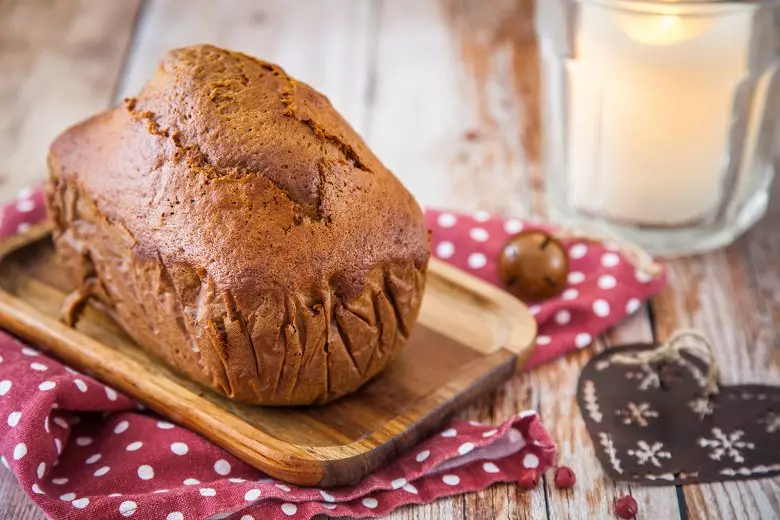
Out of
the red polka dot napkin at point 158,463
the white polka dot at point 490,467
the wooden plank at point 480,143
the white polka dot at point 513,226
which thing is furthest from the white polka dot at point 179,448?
the white polka dot at point 513,226

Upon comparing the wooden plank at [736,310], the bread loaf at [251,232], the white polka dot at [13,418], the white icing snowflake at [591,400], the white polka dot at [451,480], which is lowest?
the wooden plank at [736,310]

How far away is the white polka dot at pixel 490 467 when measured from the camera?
168 cm

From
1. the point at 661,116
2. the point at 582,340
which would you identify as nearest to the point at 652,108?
the point at 661,116

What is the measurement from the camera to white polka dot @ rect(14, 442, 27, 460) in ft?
5.24

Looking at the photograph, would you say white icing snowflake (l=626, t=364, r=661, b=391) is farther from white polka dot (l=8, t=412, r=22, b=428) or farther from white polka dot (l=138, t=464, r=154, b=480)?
white polka dot (l=8, t=412, r=22, b=428)

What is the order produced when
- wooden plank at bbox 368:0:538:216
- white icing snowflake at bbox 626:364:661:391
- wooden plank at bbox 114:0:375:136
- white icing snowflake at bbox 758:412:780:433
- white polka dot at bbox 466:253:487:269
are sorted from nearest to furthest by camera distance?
1. white icing snowflake at bbox 758:412:780:433
2. white icing snowflake at bbox 626:364:661:391
3. white polka dot at bbox 466:253:487:269
4. wooden plank at bbox 368:0:538:216
5. wooden plank at bbox 114:0:375:136

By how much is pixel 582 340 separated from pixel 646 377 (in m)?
0.15

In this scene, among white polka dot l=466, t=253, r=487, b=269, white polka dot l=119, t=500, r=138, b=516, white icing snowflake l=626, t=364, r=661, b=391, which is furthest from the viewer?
white polka dot l=466, t=253, r=487, b=269

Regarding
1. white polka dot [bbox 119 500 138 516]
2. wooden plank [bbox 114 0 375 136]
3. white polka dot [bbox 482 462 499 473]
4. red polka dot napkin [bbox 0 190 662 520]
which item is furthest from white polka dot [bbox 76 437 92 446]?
wooden plank [bbox 114 0 375 136]

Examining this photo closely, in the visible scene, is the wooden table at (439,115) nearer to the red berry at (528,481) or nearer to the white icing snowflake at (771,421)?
the red berry at (528,481)

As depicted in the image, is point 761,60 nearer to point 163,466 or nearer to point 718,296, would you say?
point 718,296

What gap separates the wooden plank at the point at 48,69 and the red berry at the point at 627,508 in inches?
64.3

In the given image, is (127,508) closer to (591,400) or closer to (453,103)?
(591,400)

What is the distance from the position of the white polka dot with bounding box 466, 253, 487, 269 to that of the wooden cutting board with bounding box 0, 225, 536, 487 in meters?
0.14
